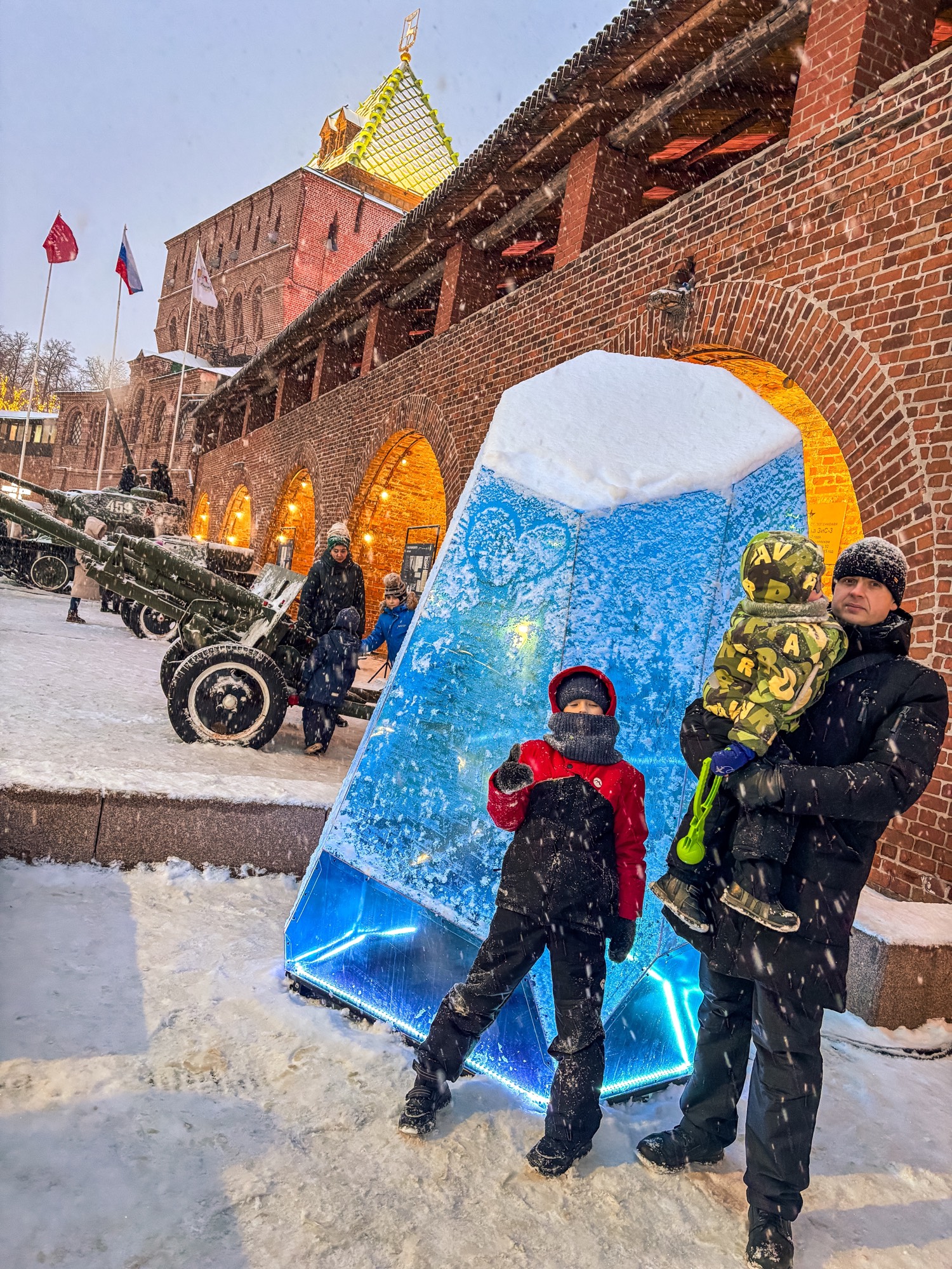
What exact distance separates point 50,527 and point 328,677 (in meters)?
2.93

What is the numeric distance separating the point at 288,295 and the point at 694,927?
39.8m

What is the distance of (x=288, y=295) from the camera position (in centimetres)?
3734

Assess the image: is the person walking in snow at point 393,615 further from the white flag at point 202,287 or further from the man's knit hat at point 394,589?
the white flag at point 202,287

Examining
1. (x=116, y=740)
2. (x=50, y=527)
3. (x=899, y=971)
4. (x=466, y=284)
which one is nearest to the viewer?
(x=899, y=971)

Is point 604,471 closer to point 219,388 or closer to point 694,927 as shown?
point 694,927

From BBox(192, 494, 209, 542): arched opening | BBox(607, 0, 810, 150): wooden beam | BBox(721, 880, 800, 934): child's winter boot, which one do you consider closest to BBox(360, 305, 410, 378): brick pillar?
BBox(607, 0, 810, 150): wooden beam

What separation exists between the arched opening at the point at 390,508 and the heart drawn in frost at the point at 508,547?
10.3 m

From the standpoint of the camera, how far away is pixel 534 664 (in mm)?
2506

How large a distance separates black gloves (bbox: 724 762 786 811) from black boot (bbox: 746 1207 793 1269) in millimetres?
913

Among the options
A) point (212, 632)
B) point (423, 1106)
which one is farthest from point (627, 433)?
point (212, 632)

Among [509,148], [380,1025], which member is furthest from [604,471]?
[509,148]

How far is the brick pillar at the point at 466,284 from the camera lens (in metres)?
11.0

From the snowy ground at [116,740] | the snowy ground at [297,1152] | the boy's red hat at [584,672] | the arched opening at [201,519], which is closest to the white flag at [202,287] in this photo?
the arched opening at [201,519]

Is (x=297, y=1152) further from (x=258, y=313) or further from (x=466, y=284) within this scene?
(x=258, y=313)
